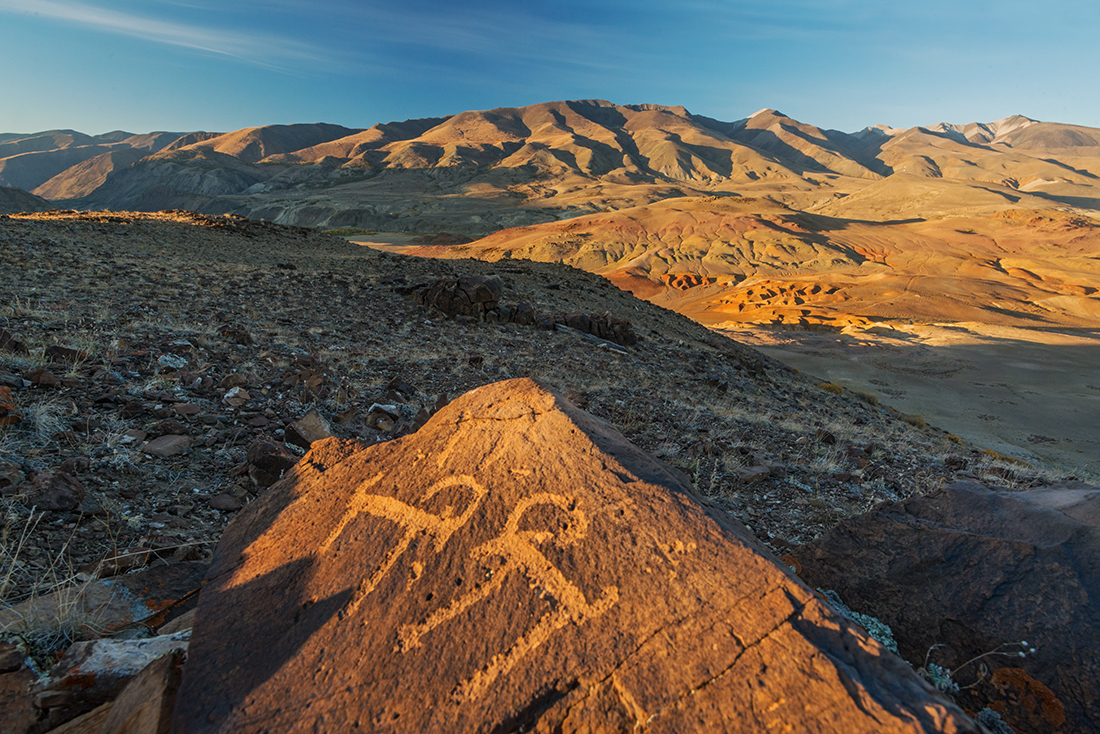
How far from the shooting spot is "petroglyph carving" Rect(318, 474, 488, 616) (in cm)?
188

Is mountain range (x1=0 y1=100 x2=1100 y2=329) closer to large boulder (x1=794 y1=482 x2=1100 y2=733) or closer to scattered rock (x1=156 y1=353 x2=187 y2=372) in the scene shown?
scattered rock (x1=156 y1=353 x2=187 y2=372)

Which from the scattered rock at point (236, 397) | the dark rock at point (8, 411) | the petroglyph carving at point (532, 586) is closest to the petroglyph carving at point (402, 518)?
the petroglyph carving at point (532, 586)

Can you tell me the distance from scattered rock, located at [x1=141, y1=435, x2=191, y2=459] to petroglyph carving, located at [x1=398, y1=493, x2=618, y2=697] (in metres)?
2.91

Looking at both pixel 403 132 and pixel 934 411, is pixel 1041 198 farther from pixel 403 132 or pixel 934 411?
pixel 403 132

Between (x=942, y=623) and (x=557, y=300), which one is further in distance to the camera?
(x=557, y=300)

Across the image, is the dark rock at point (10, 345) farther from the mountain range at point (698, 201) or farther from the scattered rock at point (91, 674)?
the mountain range at point (698, 201)

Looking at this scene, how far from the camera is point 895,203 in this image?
81.4 m

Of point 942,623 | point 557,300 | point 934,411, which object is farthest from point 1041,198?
point 942,623

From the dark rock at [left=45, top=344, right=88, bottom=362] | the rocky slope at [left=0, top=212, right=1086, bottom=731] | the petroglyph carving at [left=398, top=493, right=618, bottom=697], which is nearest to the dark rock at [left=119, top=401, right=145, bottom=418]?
the rocky slope at [left=0, top=212, right=1086, bottom=731]

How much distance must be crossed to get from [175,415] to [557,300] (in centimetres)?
1072

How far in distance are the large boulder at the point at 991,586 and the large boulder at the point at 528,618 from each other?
84 centimetres

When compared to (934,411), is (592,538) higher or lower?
higher

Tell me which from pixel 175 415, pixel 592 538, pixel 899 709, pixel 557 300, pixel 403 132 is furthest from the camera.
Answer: pixel 403 132

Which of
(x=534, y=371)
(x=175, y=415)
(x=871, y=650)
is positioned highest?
(x=871, y=650)
